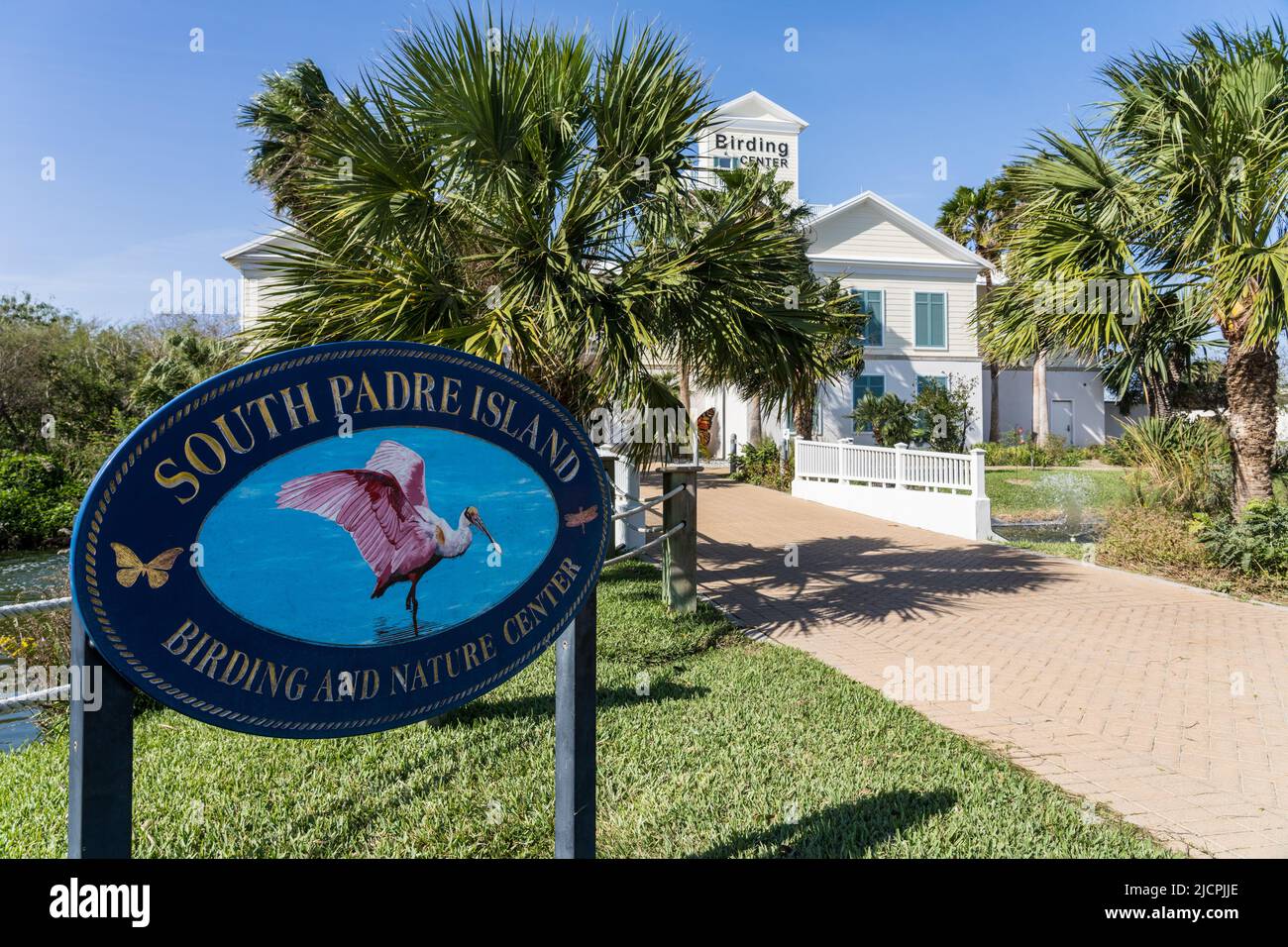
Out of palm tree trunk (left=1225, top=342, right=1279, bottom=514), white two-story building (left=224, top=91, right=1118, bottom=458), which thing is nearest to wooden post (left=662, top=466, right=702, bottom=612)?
palm tree trunk (left=1225, top=342, right=1279, bottom=514)

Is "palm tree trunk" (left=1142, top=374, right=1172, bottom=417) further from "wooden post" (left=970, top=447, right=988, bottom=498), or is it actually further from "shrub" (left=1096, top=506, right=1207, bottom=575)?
"wooden post" (left=970, top=447, right=988, bottom=498)

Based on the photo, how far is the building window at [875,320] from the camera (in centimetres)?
2878

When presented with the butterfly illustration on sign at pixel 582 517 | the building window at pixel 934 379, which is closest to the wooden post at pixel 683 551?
the butterfly illustration on sign at pixel 582 517

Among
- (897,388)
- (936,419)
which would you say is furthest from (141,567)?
(897,388)

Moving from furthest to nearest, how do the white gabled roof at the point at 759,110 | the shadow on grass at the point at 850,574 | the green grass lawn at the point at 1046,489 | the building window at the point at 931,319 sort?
the white gabled roof at the point at 759,110, the building window at the point at 931,319, the green grass lawn at the point at 1046,489, the shadow on grass at the point at 850,574

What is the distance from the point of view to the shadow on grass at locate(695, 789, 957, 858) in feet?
11.3

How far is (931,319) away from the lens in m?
29.5

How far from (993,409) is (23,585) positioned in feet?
106

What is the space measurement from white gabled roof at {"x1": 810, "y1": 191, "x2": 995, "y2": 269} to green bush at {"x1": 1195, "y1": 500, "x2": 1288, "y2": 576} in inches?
801

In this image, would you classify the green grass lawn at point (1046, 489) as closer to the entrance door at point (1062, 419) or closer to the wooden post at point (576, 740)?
the entrance door at point (1062, 419)

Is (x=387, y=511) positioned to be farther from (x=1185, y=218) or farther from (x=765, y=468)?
(x=765, y=468)

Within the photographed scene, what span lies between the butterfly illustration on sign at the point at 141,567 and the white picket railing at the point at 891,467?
14.1m

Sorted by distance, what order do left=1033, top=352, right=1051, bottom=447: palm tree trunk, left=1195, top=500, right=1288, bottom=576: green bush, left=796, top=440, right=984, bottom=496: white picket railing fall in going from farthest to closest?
left=1033, top=352, right=1051, bottom=447: palm tree trunk → left=796, top=440, right=984, bottom=496: white picket railing → left=1195, top=500, right=1288, bottom=576: green bush
